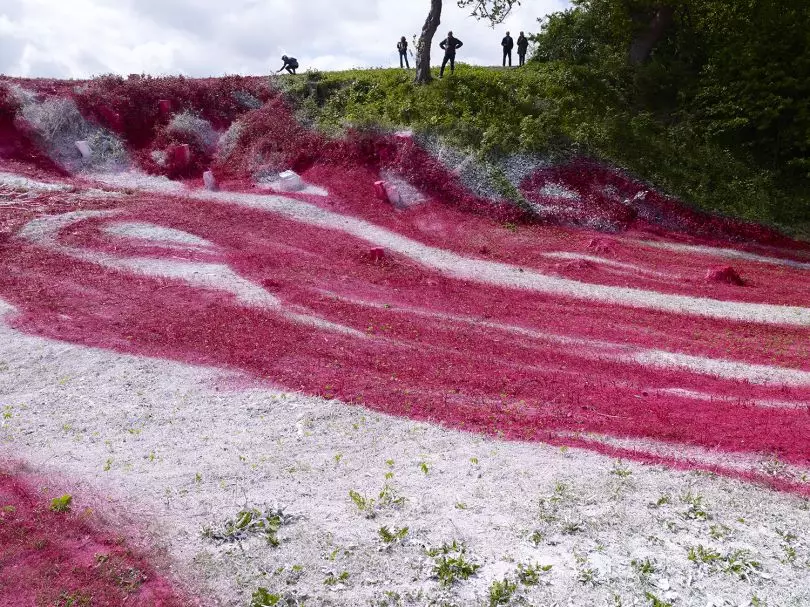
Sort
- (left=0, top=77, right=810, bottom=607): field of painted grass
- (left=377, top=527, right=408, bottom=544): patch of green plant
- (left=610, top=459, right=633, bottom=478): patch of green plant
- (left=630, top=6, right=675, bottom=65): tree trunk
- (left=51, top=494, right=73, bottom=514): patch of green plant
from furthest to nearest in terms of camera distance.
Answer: (left=630, top=6, right=675, bottom=65): tree trunk
(left=610, top=459, right=633, bottom=478): patch of green plant
(left=51, top=494, right=73, bottom=514): patch of green plant
(left=377, top=527, right=408, bottom=544): patch of green plant
(left=0, top=77, right=810, bottom=607): field of painted grass

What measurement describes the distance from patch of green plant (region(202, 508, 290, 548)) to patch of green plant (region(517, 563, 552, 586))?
2898mm

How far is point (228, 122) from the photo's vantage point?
29453mm

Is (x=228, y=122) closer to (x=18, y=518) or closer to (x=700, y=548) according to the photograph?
(x=18, y=518)

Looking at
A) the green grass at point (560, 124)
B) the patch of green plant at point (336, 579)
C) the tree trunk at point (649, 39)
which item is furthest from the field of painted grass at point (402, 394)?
the tree trunk at point (649, 39)

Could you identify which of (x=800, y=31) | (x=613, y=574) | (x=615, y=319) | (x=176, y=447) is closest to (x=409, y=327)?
(x=615, y=319)

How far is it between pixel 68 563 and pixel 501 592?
4.98 m

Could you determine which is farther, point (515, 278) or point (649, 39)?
point (649, 39)

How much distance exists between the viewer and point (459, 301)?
1582 cm

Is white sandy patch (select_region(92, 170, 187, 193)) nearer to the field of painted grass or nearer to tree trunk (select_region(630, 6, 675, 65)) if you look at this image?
the field of painted grass

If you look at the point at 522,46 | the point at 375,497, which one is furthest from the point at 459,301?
the point at 522,46

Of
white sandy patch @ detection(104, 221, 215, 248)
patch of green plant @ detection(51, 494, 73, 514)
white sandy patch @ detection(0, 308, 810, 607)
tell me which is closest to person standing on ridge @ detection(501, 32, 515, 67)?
white sandy patch @ detection(104, 221, 215, 248)

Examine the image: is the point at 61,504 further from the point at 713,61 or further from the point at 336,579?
the point at 713,61

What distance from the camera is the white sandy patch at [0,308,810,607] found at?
709cm

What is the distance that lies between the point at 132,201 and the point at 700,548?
2067cm
